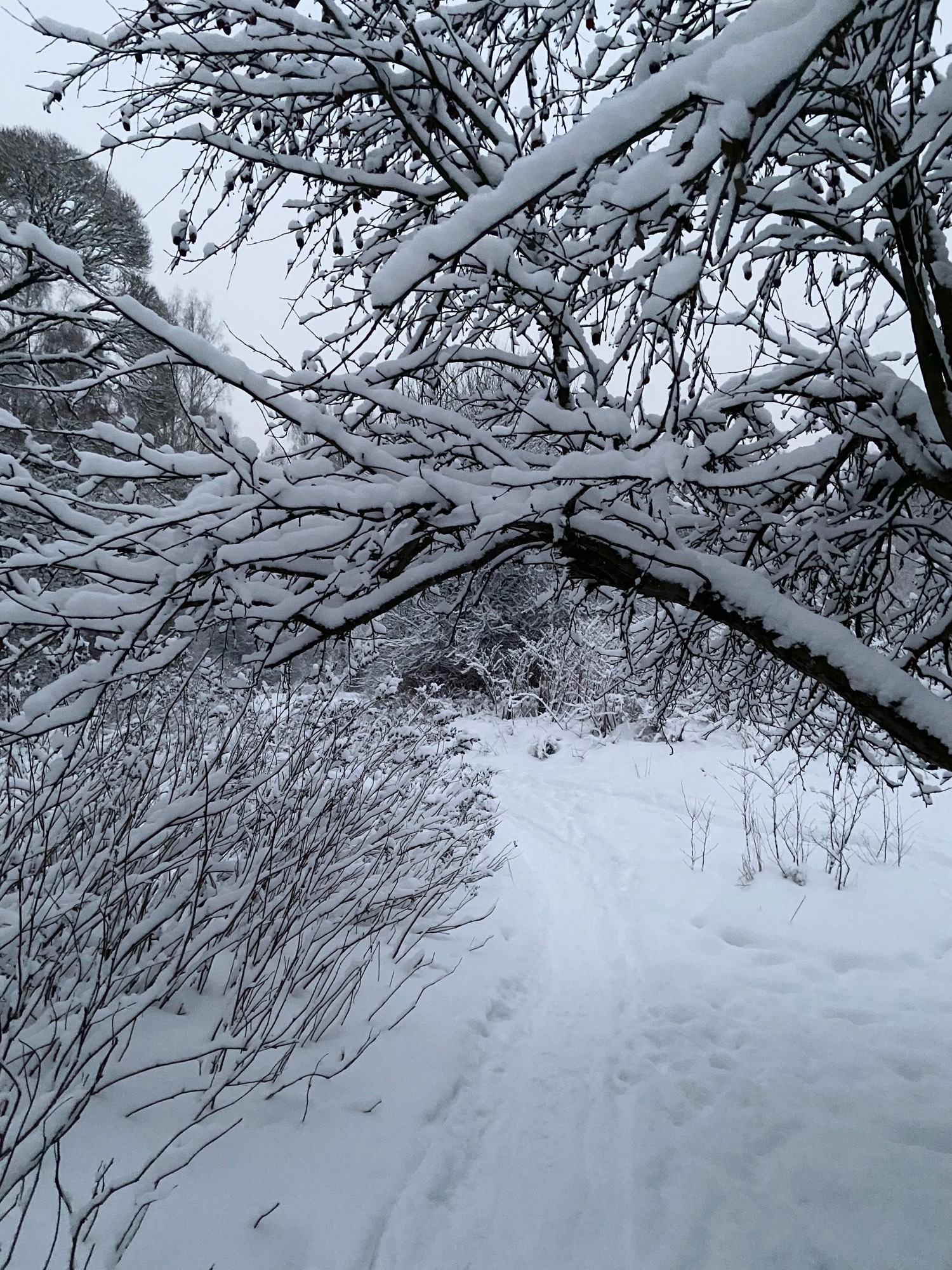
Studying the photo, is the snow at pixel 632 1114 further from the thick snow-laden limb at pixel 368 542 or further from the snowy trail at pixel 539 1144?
the thick snow-laden limb at pixel 368 542

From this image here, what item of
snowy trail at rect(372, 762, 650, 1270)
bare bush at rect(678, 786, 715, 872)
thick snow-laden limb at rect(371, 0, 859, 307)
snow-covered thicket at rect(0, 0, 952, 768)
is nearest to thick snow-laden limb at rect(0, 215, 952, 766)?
snow-covered thicket at rect(0, 0, 952, 768)

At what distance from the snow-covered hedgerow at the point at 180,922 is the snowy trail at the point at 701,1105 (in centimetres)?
67

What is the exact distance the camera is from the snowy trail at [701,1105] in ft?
7.91

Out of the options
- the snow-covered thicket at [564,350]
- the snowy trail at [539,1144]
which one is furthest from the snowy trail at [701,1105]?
the snow-covered thicket at [564,350]

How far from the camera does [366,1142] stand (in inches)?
106

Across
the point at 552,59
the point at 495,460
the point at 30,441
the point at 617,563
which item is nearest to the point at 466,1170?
the point at 617,563

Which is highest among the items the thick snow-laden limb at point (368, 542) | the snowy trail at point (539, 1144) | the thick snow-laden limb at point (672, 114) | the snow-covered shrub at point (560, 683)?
the snow-covered shrub at point (560, 683)

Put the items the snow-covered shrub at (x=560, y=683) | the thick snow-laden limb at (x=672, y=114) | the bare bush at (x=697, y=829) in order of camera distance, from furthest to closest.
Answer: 1. the snow-covered shrub at (x=560, y=683)
2. the bare bush at (x=697, y=829)
3. the thick snow-laden limb at (x=672, y=114)

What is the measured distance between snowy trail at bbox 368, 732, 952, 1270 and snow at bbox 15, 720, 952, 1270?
0.01 m

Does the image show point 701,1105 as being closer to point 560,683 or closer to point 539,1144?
point 539,1144

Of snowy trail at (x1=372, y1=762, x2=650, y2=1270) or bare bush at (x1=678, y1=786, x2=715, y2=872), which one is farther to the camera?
bare bush at (x1=678, y1=786, x2=715, y2=872)

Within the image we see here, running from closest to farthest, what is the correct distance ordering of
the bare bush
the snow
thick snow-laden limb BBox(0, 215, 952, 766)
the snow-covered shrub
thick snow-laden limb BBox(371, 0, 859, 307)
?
1. thick snow-laden limb BBox(371, 0, 859, 307)
2. thick snow-laden limb BBox(0, 215, 952, 766)
3. the snow
4. the bare bush
5. the snow-covered shrub

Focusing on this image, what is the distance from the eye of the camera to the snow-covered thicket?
152 cm

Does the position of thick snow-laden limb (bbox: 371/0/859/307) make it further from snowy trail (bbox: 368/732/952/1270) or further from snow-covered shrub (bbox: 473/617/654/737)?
snow-covered shrub (bbox: 473/617/654/737)
